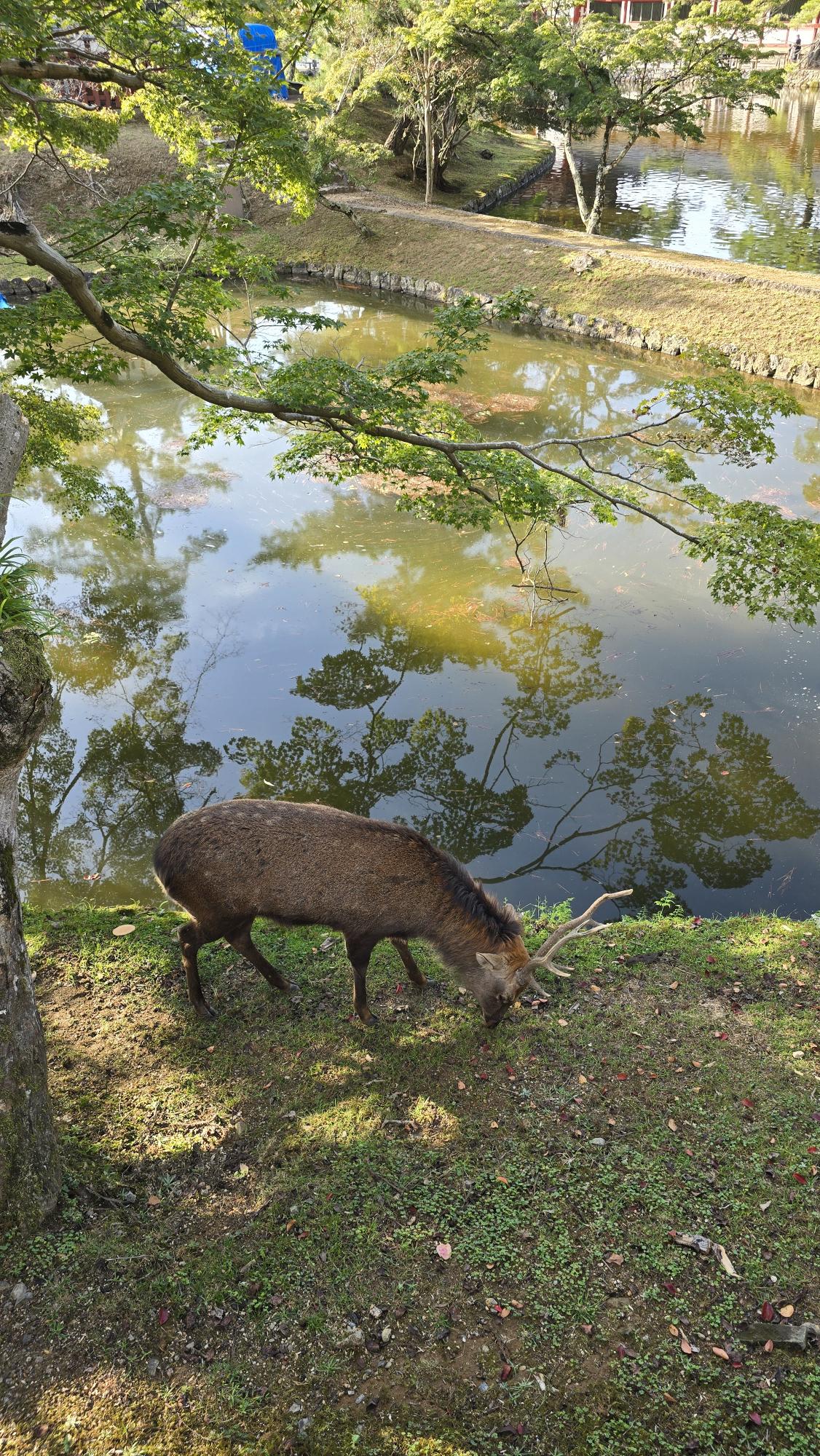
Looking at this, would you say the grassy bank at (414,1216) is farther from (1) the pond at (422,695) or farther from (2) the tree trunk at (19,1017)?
(1) the pond at (422,695)

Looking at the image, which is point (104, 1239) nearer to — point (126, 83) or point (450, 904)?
point (450, 904)

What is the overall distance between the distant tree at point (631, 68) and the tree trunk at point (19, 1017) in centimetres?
2846

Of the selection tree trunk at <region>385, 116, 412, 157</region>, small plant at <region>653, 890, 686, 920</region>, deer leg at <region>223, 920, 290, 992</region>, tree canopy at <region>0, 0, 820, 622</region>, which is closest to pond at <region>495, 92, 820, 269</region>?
tree trunk at <region>385, 116, 412, 157</region>

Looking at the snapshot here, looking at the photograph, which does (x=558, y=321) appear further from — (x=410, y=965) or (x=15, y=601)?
(x=15, y=601)

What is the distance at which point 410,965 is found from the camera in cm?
665

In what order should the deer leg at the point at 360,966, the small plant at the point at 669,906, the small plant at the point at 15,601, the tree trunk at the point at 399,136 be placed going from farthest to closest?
the tree trunk at the point at 399,136 < the small plant at the point at 669,906 < the deer leg at the point at 360,966 < the small plant at the point at 15,601

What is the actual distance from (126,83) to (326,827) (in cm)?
859

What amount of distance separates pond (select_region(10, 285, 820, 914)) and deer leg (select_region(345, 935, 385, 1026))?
316 cm

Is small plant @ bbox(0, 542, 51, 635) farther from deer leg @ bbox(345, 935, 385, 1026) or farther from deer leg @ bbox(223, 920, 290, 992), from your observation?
deer leg @ bbox(345, 935, 385, 1026)

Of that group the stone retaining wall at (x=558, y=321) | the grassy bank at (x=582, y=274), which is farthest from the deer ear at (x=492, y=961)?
the grassy bank at (x=582, y=274)

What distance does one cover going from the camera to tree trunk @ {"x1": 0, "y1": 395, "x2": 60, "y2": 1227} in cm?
429

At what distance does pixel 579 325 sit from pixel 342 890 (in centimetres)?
2445

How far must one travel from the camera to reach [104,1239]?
447 centimetres

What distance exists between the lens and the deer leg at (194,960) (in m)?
6.08
